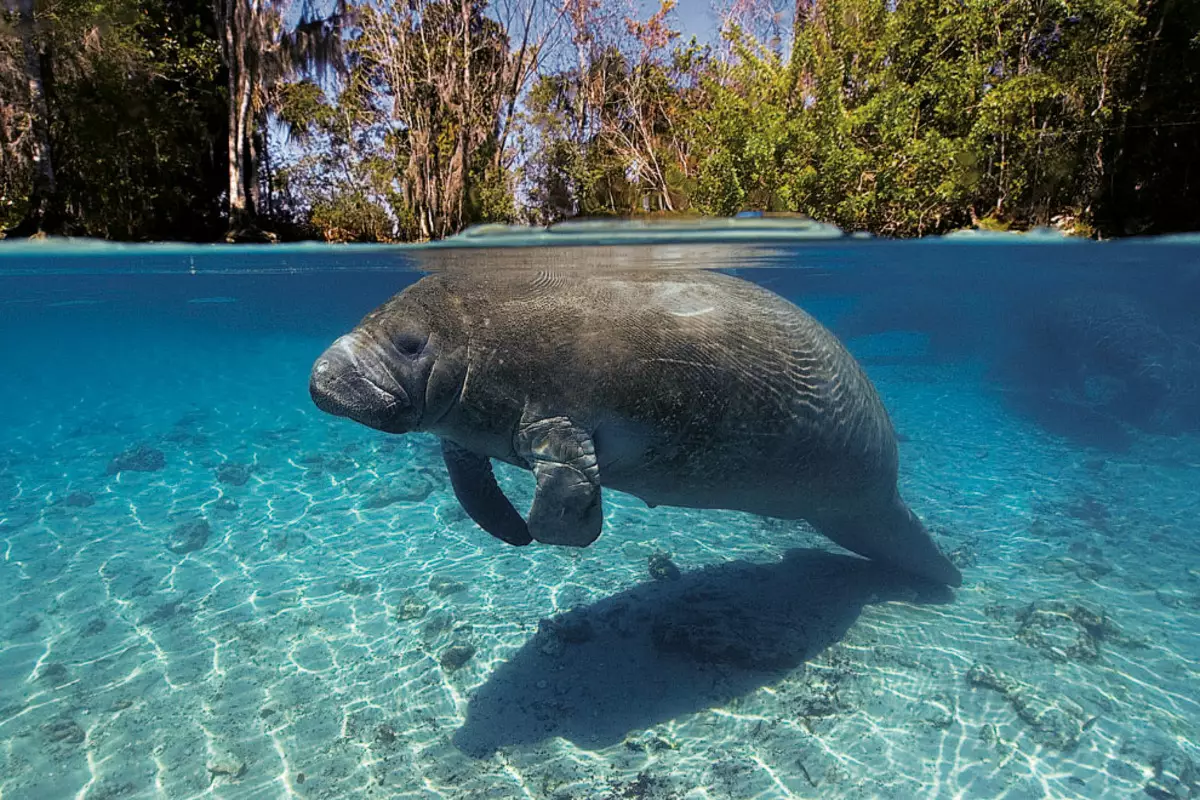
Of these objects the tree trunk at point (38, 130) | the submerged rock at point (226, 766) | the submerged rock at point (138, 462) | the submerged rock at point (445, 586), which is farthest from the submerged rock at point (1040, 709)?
the tree trunk at point (38, 130)

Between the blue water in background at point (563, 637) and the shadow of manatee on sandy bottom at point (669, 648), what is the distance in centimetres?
2

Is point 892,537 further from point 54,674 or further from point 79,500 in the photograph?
point 79,500

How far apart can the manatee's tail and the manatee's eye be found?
9.11 ft

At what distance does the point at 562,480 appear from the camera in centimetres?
291

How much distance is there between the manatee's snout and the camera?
2.64 metres

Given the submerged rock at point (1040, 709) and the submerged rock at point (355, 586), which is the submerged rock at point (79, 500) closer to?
the submerged rock at point (355, 586)

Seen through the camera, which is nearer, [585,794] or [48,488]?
[585,794]

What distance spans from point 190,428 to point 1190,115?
2257 cm

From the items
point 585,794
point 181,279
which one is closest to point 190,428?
point 181,279

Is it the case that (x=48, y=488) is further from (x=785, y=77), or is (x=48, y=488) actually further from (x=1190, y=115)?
(x=1190, y=115)

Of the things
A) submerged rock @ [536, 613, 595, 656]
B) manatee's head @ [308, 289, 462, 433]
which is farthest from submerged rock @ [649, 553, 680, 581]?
manatee's head @ [308, 289, 462, 433]

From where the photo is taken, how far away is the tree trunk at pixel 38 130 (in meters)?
16.4

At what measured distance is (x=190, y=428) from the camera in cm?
1433

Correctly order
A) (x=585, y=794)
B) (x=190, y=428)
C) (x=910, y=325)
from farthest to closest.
A: (x=910, y=325)
(x=190, y=428)
(x=585, y=794)
